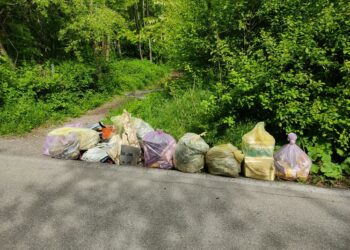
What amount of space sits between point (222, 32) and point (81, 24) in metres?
5.33

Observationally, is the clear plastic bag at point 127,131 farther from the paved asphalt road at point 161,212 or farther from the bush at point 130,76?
the bush at point 130,76

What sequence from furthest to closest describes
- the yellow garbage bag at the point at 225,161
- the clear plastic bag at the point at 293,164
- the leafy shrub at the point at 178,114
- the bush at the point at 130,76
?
the bush at the point at 130,76 → the leafy shrub at the point at 178,114 → the yellow garbage bag at the point at 225,161 → the clear plastic bag at the point at 293,164

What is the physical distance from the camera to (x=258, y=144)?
3.95 m

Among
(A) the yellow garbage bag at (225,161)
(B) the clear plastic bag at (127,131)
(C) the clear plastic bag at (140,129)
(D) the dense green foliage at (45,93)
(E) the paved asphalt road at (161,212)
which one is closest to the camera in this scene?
(E) the paved asphalt road at (161,212)

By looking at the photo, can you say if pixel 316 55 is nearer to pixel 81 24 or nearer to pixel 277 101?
pixel 277 101

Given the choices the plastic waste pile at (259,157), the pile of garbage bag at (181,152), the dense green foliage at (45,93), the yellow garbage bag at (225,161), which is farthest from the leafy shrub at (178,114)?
the dense green foliage at (45,93)

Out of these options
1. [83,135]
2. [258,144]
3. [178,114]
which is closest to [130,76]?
[178,114]

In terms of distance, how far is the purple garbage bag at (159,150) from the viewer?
4.29 metres

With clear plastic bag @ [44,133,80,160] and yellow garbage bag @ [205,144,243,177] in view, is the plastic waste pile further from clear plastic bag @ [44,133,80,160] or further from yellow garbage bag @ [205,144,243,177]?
clear plastic bag @ [44,133,80,160]

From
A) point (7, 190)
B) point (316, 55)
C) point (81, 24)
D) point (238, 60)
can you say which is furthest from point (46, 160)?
point (81, 24)

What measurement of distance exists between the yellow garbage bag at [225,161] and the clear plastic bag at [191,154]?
18 cm

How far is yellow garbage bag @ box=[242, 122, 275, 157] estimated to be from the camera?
390cm

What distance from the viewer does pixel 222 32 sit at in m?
7.20

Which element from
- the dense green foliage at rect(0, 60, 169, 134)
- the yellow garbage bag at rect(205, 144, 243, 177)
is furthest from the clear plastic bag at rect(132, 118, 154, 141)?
the dense green foliage at rect(0, 60, 169, 134)
